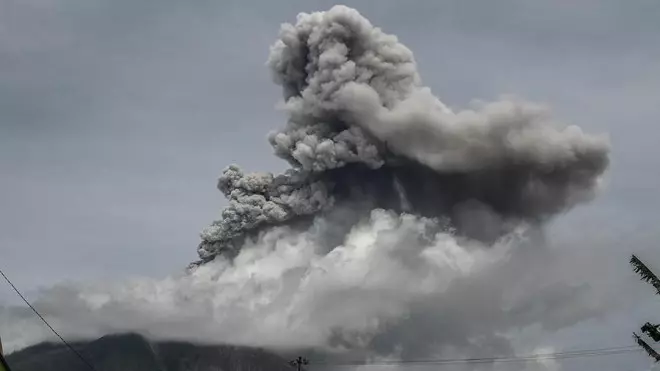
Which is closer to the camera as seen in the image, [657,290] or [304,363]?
[657,290]

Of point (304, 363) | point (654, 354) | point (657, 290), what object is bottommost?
point (654, 354)

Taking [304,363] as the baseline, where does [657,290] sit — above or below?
below

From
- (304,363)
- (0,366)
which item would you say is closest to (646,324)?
(0,366)

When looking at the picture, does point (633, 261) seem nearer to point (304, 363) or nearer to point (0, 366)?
point (0, 366)

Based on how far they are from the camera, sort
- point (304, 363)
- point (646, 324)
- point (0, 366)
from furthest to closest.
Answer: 1. point (304, 363)
2. point (0, 366)
3. point (646, 324)

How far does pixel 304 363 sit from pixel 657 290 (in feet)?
179

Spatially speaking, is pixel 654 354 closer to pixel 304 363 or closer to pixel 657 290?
pixel 657 290

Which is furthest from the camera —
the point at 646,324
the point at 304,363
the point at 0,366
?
the point at 304,363

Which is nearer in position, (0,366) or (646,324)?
(646,324)

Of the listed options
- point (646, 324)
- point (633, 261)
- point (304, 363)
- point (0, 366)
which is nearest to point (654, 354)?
point (646, 324)

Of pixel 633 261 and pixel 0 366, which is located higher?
pixel 633 261

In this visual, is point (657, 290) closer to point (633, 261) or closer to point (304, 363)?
point (633, 261)

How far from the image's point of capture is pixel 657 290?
22.7 meters

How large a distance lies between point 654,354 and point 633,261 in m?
2.90
